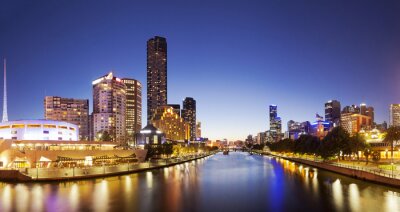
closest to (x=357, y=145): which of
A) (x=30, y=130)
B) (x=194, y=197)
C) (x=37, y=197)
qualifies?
(x=194, y=197)

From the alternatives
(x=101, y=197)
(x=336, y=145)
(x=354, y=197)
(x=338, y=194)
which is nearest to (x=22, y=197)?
(x=101, y=197)

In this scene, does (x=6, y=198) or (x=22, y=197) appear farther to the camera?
(x=22, y=197)

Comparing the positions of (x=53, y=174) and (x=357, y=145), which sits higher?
(x=357, y=145)

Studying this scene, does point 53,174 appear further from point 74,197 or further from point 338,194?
point 338,194

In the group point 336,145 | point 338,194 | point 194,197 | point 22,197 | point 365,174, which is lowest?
point 194,197

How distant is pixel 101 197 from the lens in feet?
147

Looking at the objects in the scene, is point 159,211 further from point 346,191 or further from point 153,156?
point 153,156

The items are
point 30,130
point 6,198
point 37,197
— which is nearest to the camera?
point 6,198

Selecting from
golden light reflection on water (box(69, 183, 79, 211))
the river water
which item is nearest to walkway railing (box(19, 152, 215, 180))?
the river water

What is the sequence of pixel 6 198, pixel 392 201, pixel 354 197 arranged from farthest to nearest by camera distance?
pixel 354 197 < pixel 6 198 < pixel 392 201

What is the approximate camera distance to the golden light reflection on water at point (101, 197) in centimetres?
3939

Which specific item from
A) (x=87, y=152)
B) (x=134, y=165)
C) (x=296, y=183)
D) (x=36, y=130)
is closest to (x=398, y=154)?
(x=296, y=183)

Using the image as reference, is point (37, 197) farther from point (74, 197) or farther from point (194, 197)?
point (194, 197)

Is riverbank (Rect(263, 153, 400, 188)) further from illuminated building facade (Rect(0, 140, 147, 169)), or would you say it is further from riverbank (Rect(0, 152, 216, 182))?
illuminated building facade (Rect(0, 140, 147, 169))
